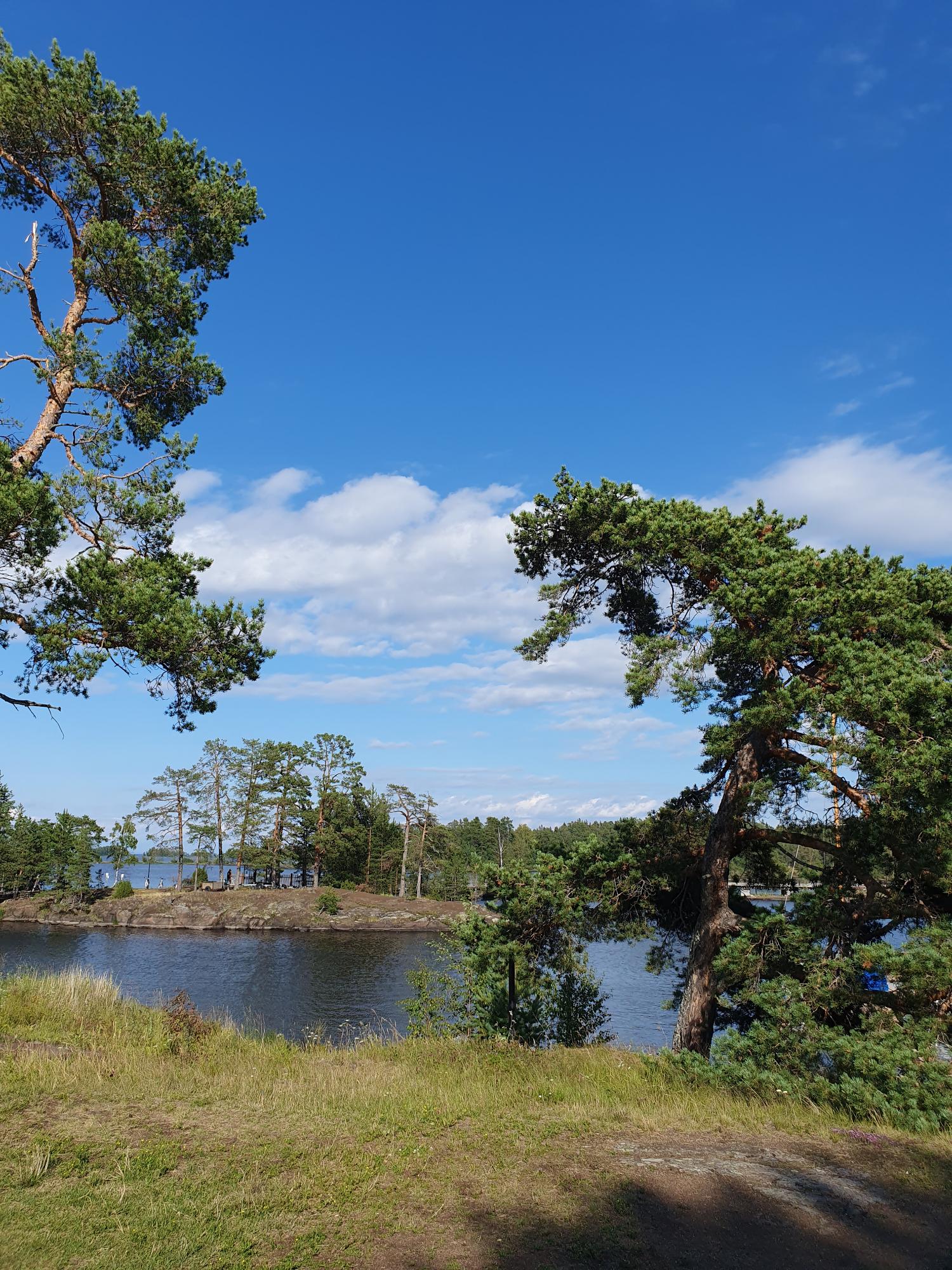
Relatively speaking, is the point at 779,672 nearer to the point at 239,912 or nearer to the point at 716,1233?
the point at 716,1233

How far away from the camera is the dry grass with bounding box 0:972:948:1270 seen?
5195 mm

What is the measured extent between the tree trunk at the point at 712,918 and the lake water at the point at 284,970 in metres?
8.25

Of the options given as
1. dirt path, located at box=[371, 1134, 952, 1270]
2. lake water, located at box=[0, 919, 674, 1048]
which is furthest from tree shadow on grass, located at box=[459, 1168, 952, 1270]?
lake water, located at box=[0, 919, 674, 1048]

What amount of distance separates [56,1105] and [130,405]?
1054 centimetres

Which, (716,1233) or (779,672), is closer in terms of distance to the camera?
(716,1233)

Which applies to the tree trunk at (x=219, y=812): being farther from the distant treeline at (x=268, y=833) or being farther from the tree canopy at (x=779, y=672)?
the tree canopy at (x=779, y=672)

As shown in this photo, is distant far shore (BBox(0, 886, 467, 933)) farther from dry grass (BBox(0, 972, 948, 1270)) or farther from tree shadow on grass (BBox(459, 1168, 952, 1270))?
tree shadow on grass (BBox(459, 1168, 952, 1270))

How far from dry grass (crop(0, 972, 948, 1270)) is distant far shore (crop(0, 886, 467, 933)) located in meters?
44.9

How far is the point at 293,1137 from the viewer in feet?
23.2

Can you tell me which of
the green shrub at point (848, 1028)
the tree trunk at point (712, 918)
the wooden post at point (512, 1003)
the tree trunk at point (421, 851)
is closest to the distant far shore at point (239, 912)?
the tree trunk at point (421, 851)

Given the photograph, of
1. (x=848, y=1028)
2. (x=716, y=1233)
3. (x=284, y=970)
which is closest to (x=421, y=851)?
(x=284, y=970)

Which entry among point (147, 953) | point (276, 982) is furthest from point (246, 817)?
point (276, 982)

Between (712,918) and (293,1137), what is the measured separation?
7.95 m

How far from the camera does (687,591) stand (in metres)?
13.6
